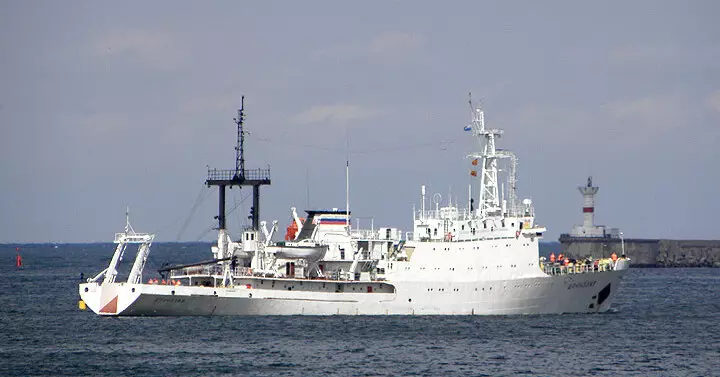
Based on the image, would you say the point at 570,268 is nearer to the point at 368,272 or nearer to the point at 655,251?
the point at 368,272

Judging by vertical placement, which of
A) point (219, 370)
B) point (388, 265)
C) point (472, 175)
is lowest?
point (219, 370)

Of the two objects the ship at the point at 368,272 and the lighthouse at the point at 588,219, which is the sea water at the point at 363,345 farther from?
the lighthouse at the point at 588,219

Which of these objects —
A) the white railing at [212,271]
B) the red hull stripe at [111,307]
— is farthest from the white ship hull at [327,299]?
the white railing at [212,271]

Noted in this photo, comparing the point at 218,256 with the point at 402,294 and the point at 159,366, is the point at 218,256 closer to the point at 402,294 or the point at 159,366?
the point at 402,294

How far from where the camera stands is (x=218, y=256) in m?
52.8

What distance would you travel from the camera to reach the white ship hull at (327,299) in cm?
4922

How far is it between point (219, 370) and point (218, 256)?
16.4m

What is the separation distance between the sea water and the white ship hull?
0.54 m

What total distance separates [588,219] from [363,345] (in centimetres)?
10390

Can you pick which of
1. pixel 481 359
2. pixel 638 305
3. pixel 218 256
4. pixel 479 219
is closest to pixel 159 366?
pixel 481 359

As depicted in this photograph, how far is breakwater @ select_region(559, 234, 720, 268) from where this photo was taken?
437ft

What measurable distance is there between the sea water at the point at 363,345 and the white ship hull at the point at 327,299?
54cm

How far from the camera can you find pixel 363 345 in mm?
42438

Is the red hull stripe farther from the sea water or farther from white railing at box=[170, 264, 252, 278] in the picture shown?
white railing at box=[170, 264, 252, 278]
